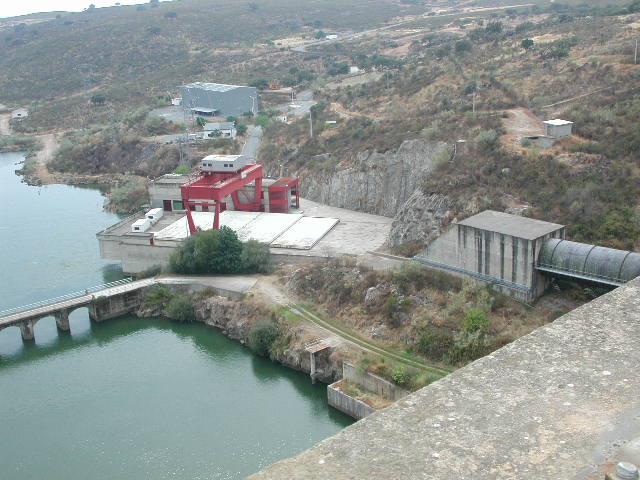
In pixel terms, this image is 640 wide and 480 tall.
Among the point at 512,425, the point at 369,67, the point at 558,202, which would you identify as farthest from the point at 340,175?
the point at 369,67

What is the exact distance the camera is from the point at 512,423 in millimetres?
15375

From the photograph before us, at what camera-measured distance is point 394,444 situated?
48.3 ft

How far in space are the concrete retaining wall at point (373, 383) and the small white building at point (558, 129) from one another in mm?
16679

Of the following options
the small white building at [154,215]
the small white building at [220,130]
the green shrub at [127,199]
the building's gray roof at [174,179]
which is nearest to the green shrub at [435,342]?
the small white building at [154,215]

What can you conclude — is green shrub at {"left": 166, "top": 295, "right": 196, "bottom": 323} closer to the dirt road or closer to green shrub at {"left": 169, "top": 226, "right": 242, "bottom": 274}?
green shrub at {"left": 169, "top": 226, "right": 242, "bottom": 274}

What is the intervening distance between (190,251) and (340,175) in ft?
43.0

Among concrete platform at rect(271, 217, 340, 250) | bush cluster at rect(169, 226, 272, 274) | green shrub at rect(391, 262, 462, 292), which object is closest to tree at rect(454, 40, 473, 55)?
concrete platform at rect(271, 217, 340, 250)

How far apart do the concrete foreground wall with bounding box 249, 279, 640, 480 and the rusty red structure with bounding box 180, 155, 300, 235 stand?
22.1 metres

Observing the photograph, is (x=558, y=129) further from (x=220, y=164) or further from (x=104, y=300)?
(x=104, y=300)

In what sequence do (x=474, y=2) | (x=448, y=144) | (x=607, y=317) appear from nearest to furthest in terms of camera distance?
1. (x=607, y=317)
2. (x=448, y=144)
3. (x=474, y=2)

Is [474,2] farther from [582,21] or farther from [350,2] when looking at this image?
[582,21]

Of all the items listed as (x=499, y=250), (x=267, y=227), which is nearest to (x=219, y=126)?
(x=267, y=227)

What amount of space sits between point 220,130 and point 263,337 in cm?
3783

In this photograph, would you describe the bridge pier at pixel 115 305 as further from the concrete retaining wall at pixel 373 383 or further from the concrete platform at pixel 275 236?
the concrete retaining wall at pixel 373 383
